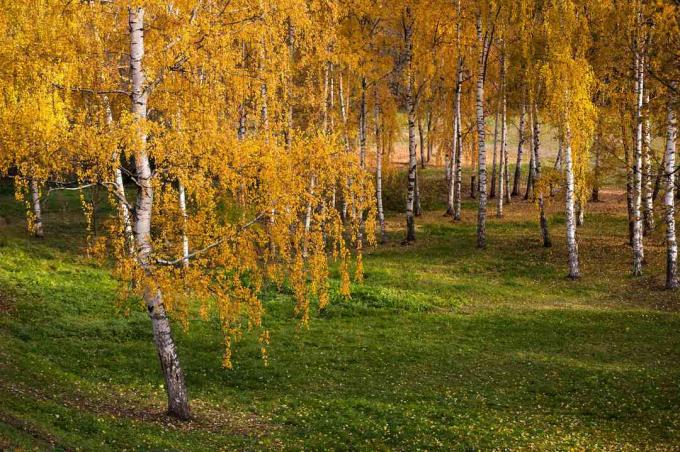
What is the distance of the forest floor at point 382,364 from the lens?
45.7 ft

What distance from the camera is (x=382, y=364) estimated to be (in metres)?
19.4

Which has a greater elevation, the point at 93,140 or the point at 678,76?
the point at 678,76

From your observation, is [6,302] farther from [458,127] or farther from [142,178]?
[458,127]

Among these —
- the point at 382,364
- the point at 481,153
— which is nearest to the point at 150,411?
the point at 382,364

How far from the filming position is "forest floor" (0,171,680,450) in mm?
13938

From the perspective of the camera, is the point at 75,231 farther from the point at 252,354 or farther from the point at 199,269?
the point at 199,269

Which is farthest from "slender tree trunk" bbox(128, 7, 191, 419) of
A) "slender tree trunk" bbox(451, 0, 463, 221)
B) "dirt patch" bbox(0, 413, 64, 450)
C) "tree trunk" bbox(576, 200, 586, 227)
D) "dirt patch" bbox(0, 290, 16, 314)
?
"tree trunk" bbox(576, 200, 586, 227)

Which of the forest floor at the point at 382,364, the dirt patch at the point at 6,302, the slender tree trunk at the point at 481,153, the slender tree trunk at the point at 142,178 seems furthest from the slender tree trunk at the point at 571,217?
the dirt patch at the point at 6,302

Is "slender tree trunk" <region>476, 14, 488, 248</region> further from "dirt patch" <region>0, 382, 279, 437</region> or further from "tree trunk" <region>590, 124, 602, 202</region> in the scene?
"dirt patch" <region>0, 382, 279, 437</region>

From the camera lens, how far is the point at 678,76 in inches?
832

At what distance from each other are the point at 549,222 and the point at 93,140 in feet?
109

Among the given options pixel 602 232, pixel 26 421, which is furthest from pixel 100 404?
pixel 602 232

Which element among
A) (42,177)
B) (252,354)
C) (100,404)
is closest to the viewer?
(42,177)

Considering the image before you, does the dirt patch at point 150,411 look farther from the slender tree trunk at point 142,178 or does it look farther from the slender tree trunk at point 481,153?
the slender tree trunk at point 481,153
